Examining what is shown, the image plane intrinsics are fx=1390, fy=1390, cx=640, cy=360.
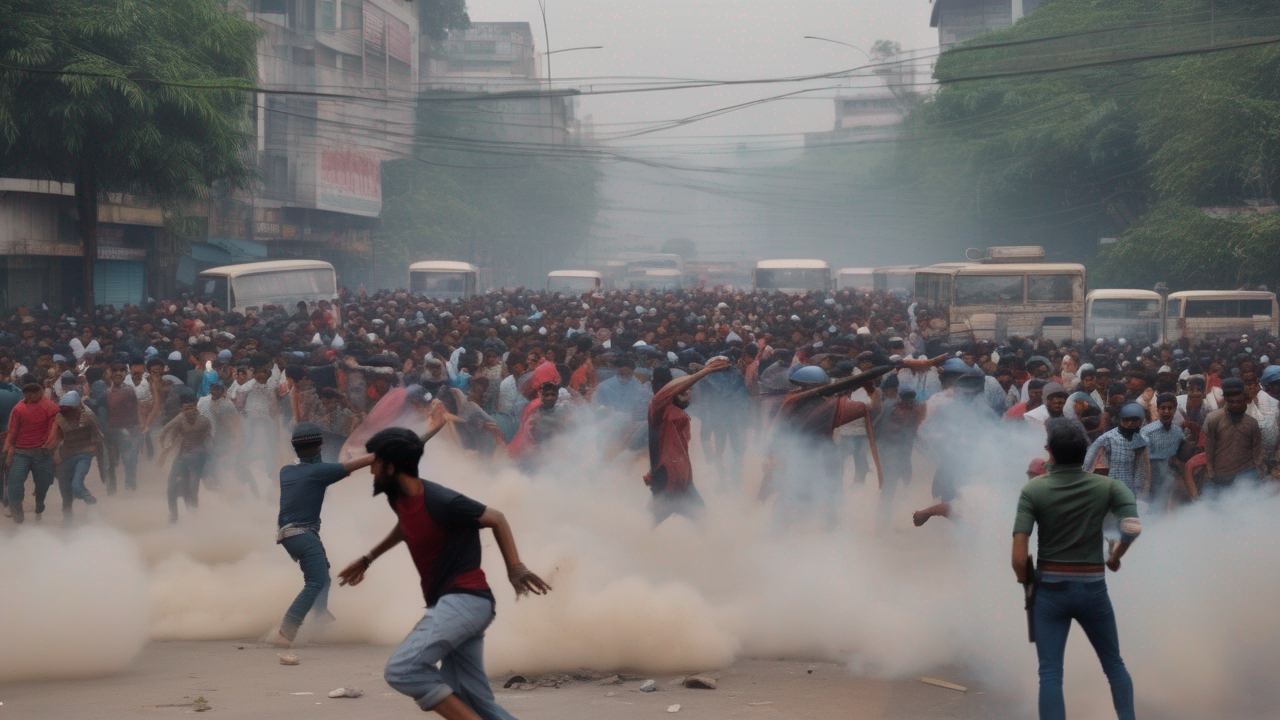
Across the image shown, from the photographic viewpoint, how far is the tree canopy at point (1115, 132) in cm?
3088

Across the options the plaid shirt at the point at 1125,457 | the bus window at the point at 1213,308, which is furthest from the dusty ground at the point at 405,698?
the bus window at the point at 1213,308

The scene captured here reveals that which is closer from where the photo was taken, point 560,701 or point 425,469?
Answer: point 560,701

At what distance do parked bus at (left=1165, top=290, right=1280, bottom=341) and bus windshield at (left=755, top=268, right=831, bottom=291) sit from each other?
1462 cm

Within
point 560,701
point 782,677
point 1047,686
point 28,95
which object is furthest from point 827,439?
point 28,95

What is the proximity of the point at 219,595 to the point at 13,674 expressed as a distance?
1.67 metres

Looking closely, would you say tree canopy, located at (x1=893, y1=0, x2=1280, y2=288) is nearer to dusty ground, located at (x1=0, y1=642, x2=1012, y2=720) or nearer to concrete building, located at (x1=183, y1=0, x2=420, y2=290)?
dusty ground, located at (x1=0, y1=642, x2=1012, y2=720)

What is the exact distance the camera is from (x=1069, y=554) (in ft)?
16.2

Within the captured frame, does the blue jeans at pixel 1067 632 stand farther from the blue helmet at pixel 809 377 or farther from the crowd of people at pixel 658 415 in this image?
the blue helmet at pixel 809 377

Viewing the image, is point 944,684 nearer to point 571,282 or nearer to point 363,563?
point 363,563

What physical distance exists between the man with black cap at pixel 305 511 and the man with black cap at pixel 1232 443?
16.8 feet

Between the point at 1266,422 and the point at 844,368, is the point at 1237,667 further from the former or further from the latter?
the point at 844,368

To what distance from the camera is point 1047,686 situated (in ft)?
16.3

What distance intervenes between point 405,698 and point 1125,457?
414cm

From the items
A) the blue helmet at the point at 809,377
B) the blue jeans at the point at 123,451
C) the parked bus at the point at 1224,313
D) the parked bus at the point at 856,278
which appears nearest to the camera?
the blue helmet at the point at 809,377
